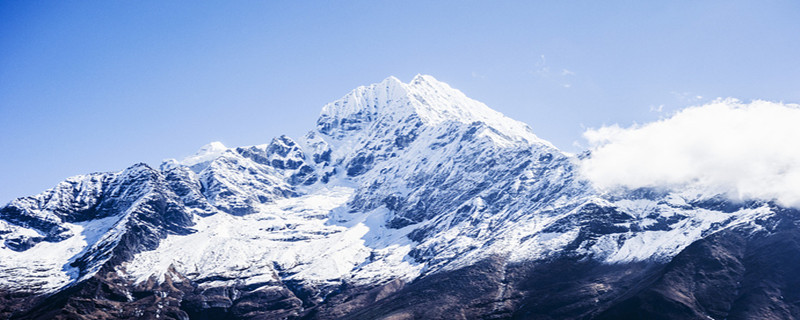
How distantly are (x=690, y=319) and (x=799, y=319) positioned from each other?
31722mm

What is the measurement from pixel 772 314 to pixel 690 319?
25.3 meters

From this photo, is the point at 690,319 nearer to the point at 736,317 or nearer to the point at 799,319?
the point at 736,317

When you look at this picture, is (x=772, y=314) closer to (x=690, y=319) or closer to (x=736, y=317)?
(x=736, y=317)

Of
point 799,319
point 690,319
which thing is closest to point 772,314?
point 799,319

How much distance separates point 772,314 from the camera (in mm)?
196500

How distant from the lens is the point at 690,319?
7864 inches

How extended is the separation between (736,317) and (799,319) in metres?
17.5

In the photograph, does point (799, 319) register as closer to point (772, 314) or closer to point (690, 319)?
point (772, 314)

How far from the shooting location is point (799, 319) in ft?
629

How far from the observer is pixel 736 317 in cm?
19938

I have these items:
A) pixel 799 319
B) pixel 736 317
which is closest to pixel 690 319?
Answer: pixel 736 317
